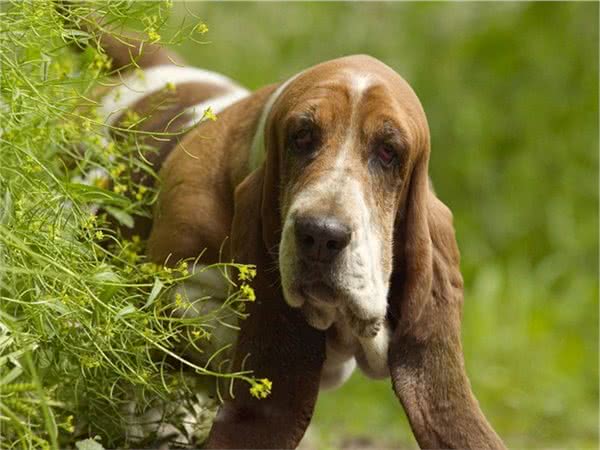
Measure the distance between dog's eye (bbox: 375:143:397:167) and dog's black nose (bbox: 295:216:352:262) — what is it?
33 cm

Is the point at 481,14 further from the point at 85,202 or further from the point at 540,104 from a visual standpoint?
the point at 85,202

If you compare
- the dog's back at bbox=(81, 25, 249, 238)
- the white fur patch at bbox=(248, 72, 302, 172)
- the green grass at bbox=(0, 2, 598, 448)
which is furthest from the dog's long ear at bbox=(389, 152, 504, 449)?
the dog's back at bbox=(81, 25, 249, 238)

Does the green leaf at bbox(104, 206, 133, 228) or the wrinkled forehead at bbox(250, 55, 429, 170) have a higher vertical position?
the wrinkled forehead at bbox(250, 55, 429, 170)

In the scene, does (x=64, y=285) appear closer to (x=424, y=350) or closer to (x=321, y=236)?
(x=321, y=236)

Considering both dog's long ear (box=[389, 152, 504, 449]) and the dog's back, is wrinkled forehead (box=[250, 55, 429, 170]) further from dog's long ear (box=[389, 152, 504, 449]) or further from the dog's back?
the dog's back

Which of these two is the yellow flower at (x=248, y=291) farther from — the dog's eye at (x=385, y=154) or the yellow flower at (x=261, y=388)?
the dog's eye at (x=385, y=154)

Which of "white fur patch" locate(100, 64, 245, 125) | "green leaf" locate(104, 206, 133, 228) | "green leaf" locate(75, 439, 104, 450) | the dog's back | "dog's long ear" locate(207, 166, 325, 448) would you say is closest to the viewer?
"green leaf" locate(75, 439, 104, 450)

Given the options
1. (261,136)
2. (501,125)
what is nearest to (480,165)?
(501,125)

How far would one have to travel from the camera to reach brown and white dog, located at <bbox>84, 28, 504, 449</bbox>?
3520mm

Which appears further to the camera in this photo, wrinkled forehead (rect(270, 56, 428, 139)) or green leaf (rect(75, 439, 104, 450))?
wrinkled forehead (rect(270, 56, 428, 139))

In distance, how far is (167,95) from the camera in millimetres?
4637

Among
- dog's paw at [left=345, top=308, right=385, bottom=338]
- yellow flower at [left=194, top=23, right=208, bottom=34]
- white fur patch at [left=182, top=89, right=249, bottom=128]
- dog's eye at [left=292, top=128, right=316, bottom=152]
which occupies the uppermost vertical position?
yellow flower at [left=194, top=23, right=208, bottom=34]

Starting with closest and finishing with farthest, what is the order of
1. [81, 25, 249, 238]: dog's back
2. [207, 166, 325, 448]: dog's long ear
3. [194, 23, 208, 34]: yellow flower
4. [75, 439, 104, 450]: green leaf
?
[75, 439, 104, 450]: green leaf
[194, 23, 208, 34]: yellow flower
[207, 166, 325, 448]: dog's long ear
[81, 25, 249, 238]: dog's back

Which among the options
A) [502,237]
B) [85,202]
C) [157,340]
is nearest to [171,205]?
[85,202]
